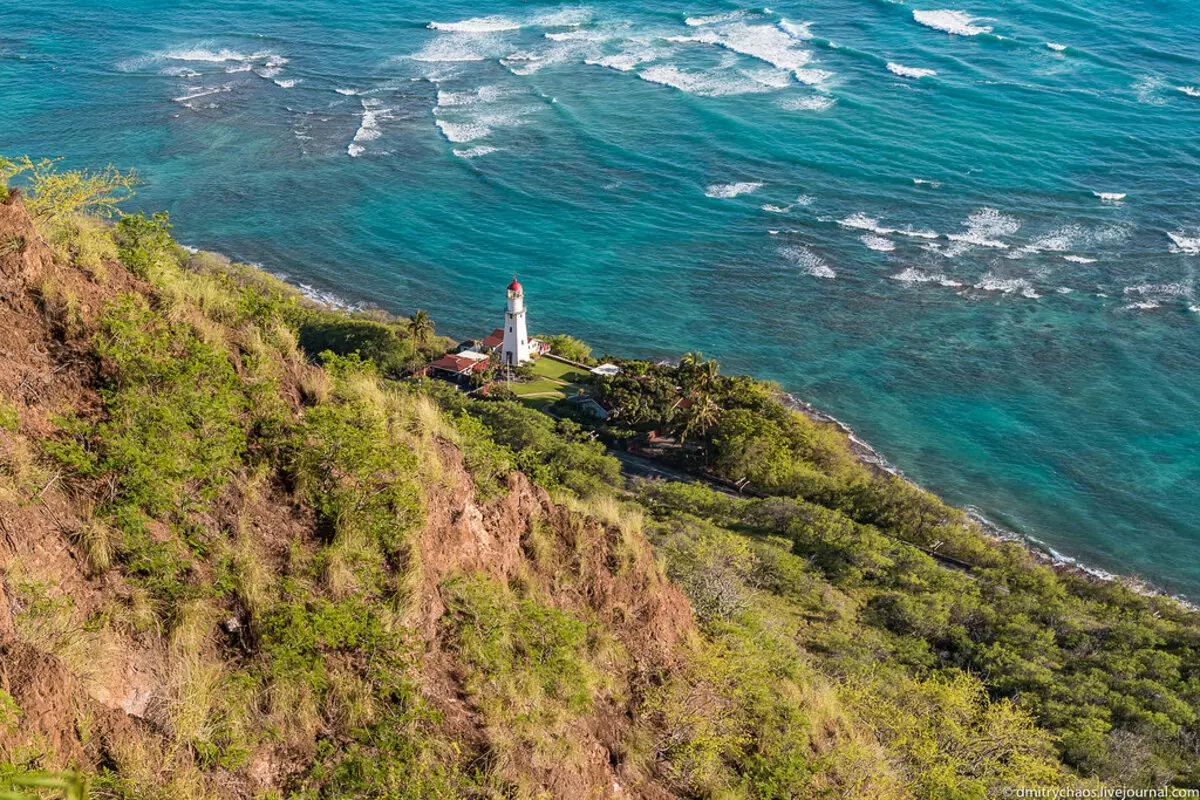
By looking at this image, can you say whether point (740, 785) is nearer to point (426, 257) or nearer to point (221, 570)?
point (221, 570)

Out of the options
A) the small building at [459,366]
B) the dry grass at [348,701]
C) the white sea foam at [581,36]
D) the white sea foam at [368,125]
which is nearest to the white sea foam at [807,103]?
the white sea foam at [581,36]

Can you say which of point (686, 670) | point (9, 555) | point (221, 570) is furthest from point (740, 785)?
point (9, 555)

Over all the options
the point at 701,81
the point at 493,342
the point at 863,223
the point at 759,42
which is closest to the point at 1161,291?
the point at 863,223

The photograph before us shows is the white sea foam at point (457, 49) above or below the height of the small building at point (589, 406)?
above

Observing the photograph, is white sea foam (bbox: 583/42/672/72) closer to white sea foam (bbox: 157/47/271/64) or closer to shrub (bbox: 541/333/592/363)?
white sea foam (bbox: 157/47/271/64)

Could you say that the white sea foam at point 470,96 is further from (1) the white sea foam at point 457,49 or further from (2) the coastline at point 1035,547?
(2) the coastline at point 1035,547

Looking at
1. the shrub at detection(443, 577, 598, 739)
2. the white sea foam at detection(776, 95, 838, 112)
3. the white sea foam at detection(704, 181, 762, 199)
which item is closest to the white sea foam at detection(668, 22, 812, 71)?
the white sea foam at detection(776, 95, 838, 112)

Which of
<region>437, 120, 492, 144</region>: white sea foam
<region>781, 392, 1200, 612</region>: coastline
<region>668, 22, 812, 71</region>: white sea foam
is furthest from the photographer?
<region>668, 22, 812, 71</region>: white sea foam
